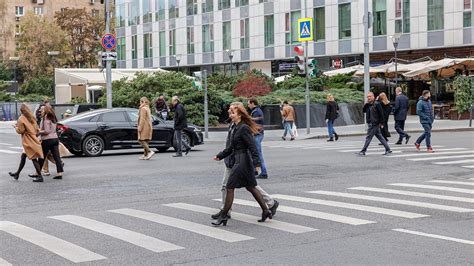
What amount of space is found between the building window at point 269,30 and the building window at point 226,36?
14.2 feet

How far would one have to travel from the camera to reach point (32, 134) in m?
A: 14.5

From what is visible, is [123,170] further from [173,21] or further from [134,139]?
[173,21]

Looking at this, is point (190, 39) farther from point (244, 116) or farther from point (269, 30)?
point (244, 116)

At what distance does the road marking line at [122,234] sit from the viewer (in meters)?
7.99

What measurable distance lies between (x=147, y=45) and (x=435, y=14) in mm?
32459

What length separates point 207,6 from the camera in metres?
62.6

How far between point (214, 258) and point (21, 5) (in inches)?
4129

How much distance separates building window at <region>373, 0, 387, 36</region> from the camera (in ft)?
160

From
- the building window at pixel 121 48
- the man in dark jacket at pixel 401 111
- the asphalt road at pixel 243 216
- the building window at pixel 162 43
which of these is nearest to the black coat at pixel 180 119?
the asphalt road at pixel 243 216

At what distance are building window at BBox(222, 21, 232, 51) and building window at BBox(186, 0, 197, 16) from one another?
4158 mm

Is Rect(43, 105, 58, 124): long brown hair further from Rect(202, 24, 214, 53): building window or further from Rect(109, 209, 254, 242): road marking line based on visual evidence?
Rect(202, 24, 214, 53): building window

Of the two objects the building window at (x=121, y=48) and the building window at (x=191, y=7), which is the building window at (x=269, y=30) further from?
the building window at (x=121, y=48)

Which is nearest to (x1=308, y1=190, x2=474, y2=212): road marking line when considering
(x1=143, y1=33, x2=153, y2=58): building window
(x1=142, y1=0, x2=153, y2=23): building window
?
(x1=143, y1=33, x2=153, y2=58): building window

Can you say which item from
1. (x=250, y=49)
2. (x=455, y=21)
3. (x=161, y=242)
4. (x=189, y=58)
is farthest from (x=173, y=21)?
(x=161, y=242)
